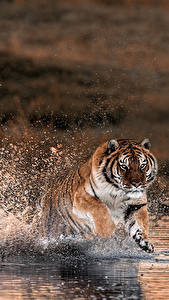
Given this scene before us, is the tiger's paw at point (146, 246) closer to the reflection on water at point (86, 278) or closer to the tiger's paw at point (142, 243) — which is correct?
the tiger's paw at point (142, 243)

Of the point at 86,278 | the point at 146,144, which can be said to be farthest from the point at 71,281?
the point at 146,144

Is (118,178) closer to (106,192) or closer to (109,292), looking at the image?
(106,192)

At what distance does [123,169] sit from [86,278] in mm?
3050

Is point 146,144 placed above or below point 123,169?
above

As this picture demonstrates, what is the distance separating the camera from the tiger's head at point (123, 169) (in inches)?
415

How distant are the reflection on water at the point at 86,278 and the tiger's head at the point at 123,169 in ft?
3.26

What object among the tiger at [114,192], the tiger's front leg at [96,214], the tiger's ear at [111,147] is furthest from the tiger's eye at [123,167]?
the tiger's front leg at [96,214]

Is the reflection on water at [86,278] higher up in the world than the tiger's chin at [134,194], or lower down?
lower down

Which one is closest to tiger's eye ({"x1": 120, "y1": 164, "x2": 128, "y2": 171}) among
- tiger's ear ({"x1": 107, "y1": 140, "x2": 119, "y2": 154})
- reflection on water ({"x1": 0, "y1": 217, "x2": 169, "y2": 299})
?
tiger's ear ({"x1": 107, "y1": 140, "x2": 119, "y2": 154})

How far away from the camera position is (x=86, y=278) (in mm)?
7887

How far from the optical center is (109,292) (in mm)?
6973

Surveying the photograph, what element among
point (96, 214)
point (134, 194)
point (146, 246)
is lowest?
point (146, 246)

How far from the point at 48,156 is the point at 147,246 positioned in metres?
4.18

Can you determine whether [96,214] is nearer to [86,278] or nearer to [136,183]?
[136,183]
